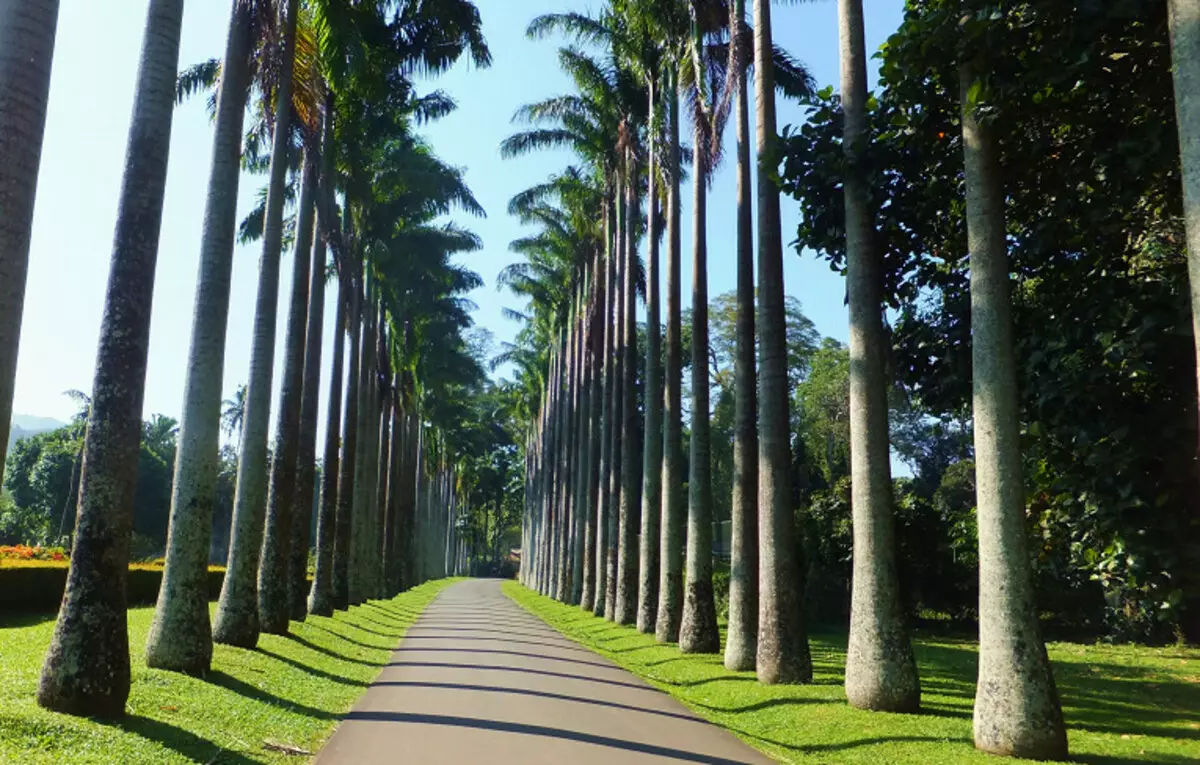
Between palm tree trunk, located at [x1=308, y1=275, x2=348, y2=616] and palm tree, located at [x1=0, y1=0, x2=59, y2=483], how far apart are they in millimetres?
16735

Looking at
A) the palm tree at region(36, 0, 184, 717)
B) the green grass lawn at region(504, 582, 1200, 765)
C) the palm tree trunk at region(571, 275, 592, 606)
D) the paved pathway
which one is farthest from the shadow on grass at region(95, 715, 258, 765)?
the palm tree trunk at region(571, 275, 592, 606)

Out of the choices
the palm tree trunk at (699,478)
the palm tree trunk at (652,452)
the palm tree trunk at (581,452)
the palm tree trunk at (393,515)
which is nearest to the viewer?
the palm tree trunk at (699,478)

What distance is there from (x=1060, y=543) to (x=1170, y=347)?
20.1 feet

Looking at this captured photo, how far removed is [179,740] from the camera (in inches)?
295

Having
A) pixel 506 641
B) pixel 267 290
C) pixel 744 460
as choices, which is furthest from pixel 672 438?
pixel 267 290

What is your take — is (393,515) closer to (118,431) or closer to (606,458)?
(606,458)

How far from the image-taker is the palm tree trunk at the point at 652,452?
2212cm

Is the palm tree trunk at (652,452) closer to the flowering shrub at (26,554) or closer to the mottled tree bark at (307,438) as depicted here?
the mottled tree bark at (307,438)

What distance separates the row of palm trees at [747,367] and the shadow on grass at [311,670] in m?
5.83

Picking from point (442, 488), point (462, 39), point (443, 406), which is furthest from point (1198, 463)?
point (442, 488)

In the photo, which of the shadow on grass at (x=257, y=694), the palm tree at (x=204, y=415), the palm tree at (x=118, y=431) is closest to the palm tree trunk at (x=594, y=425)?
the palm tree at (x=204, y=415)

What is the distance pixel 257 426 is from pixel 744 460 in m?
8.22

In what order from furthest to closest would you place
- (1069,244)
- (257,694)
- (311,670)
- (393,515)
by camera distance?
(393,515) → (311,670) → (1069,244) → (257,694)

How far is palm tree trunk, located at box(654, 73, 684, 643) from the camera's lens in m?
19.9
